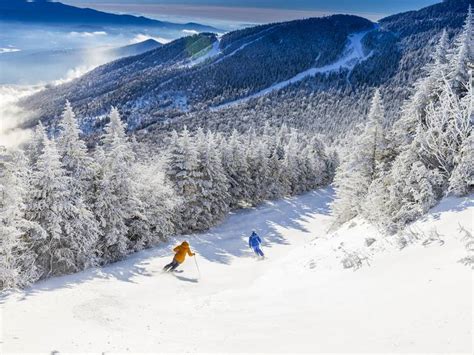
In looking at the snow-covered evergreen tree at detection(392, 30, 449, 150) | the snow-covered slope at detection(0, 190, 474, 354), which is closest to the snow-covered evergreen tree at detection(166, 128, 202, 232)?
the snow-covered slope at detection(0, 190, 474, 354)

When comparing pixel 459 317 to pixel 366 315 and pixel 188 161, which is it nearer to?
pixel 366 315

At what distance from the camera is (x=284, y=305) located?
11117mm

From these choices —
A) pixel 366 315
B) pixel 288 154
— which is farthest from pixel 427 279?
pixel 288 154

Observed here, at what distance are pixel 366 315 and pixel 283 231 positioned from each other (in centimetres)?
2627

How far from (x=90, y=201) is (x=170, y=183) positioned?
959 cm

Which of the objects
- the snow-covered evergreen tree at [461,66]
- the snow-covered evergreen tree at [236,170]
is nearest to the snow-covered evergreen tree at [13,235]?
the snow-covered evergreen tree at [461,66]

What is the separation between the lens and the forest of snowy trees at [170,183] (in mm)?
15273

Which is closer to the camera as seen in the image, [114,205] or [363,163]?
[114,205]

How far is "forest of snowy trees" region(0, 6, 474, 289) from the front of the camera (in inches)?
601

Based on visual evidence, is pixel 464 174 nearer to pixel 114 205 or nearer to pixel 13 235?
pixel 13 235

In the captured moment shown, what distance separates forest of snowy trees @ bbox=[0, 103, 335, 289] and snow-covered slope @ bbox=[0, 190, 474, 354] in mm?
1475

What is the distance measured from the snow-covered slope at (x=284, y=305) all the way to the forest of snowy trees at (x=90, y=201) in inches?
58.1

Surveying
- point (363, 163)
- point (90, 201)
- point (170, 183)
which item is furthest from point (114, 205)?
point (363, 163)

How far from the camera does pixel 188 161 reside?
3212 cm
